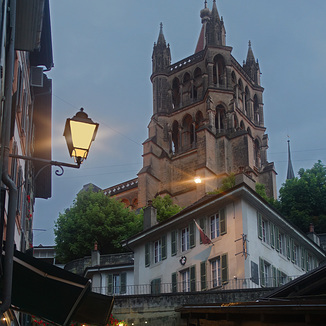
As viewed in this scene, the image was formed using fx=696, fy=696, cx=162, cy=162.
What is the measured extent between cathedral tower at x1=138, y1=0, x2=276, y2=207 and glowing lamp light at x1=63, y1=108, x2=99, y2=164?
63502mm

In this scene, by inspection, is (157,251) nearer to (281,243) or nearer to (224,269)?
(224,269)

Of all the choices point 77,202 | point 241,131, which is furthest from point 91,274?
point 241,131

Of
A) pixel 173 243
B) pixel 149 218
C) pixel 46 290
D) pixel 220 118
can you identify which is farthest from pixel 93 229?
pixel 46 290

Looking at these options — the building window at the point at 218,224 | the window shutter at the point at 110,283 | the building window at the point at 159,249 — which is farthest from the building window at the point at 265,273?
the window shutter at the point at 110,283

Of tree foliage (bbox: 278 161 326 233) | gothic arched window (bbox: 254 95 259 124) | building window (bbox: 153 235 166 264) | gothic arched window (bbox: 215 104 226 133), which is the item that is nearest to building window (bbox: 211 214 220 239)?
building window (bbox: 153 235 166 264)

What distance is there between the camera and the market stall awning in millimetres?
10648

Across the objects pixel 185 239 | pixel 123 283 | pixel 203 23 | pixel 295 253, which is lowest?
pixel 123 283

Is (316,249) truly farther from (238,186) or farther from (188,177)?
(188,177)

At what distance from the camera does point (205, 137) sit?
257ft

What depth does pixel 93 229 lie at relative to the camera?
57.8 meters

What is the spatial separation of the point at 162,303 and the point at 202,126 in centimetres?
4852

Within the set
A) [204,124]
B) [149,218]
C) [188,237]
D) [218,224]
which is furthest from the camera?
[204,124]

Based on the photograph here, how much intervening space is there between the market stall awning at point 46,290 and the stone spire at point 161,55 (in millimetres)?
82797

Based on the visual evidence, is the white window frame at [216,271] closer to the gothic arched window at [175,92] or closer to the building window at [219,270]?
the building window at [219,270]
